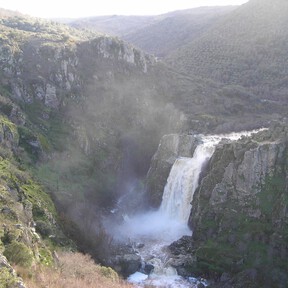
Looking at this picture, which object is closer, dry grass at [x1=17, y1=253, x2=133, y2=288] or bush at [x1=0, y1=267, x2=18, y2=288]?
bush at [x1=0, y1=267, x2=18, y2=288]

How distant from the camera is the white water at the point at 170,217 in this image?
55.9m

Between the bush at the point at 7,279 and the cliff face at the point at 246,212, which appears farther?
the cliff face at the point at 246,212

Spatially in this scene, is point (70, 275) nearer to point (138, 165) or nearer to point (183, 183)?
point (183, 183)

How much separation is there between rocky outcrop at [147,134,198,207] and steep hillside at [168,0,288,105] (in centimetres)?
4171

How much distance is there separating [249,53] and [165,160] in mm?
68251

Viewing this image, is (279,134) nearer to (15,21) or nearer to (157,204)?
(157,204)

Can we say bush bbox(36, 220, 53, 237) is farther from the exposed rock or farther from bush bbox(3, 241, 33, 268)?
bush bbox(3, 241, 33, 268)

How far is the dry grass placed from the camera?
93.0ft

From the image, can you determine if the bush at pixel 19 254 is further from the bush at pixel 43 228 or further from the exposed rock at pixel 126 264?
the exposed rock at pixel 126 264

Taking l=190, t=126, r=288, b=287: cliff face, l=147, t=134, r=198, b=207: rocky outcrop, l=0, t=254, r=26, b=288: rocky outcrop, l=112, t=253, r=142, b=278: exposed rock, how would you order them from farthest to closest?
l=147, t=134, r=198, b=207: rocky outcrop
l=112, t=253, r=142, b=278: exposed rock
l=190, t=126, r=288, b=287: cliff face
l=0, t=254, r=26, b=288: rocky outcrop

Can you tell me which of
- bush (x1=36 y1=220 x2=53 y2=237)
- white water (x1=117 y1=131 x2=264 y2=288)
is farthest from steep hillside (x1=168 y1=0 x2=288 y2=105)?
bush (x1=36 y1=220 x2=53 y2=237)

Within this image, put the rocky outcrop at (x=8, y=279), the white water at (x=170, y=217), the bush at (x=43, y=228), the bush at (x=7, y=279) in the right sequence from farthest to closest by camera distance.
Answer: the white water at (x=170, y=217) < the bush at (x=43, y=228) < the rocky outcrop at (x=8, y=279) < the bush at (x=7, y=279)

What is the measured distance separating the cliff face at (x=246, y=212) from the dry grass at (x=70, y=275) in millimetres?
16024

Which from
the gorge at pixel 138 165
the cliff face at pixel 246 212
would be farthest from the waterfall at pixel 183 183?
the cliff face at pixel 246 212
